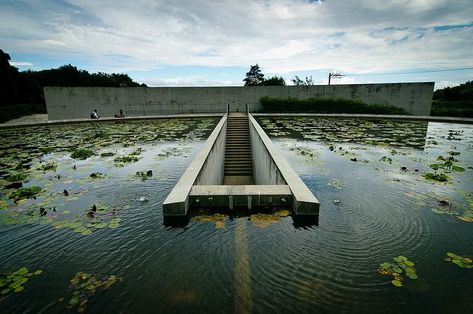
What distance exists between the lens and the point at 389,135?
12.4 metres

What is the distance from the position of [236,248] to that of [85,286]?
5.84 feet

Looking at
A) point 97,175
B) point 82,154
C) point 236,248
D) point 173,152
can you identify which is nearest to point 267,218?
point 236,248

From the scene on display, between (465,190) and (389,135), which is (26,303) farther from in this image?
(389,135)

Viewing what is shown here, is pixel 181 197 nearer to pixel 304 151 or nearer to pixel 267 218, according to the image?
pixel 267 218

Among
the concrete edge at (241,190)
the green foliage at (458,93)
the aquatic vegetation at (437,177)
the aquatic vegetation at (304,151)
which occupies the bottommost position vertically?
the aquatic vegetation at (437,177)

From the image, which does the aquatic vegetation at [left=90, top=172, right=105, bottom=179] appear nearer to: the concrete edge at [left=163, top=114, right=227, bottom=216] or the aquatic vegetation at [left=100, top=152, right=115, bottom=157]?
the aquatic vegetation at [left=100, top=152, right=115, bottom=157]

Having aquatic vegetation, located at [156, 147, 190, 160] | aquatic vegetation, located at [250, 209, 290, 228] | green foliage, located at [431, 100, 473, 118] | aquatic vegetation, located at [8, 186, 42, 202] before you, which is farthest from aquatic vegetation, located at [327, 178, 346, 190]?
green foliage, located at [431, 100, 473, 118]

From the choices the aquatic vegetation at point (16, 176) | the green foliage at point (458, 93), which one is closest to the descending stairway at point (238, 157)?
the aquatic vegetation at point (16, 176)

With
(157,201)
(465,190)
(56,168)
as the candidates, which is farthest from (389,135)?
(56,168)

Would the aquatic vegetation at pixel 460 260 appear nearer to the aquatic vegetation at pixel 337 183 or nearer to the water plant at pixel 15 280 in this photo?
the aquatic vegetation at pixel 337 183

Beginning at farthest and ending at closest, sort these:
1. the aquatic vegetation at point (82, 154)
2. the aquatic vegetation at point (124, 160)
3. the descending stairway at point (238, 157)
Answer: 1. the descending stairway at point (238, 157)
2. the aquatic vegetation at point (82, 154)
3. the aquatic vegetation at point (124, 160)

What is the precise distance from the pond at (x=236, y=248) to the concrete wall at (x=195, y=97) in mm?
20144

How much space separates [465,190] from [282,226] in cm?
437

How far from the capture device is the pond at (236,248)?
8.64 ft
